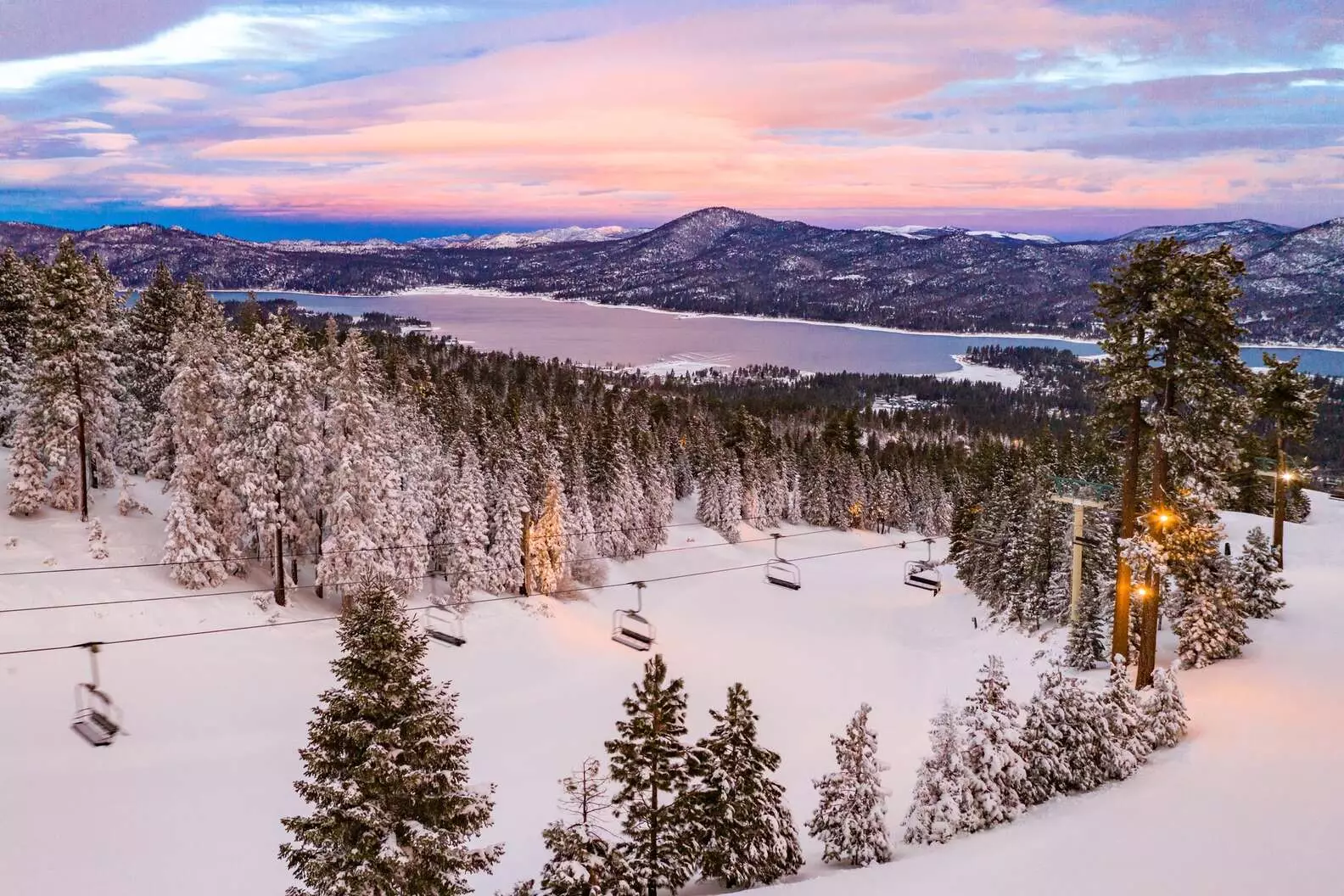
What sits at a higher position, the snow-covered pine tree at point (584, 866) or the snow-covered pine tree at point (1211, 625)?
the snow-covered pine tree at point (1211, 625)

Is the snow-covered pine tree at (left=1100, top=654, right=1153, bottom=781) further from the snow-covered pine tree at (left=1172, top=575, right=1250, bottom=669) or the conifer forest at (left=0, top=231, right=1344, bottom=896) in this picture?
the snow-covered pine tree at (left=1172, top=575, right=1250, bottom=669)

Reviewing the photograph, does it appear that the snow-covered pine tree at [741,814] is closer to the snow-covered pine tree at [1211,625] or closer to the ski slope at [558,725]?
the ski slope at [558,725]

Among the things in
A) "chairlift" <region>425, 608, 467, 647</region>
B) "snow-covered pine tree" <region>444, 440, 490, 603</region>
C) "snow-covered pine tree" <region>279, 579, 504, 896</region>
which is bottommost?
"chairlift" <region>425, 608, 467, 647</region>

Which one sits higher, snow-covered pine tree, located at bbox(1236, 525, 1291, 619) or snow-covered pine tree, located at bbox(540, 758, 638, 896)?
snow-covered pine tree, located at bbox(1236, 525, 1291, 619)

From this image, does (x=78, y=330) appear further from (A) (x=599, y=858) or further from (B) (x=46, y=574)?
(A) (x=599, y=858)

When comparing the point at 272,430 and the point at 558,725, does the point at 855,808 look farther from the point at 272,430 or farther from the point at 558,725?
the point at 272,430

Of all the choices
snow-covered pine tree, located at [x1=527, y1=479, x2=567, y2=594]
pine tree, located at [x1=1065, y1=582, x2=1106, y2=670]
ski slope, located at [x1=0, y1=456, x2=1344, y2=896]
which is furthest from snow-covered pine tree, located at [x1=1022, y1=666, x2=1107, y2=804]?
snow-covered pine tree, located at [x1=527, y1=479, x2=567, y2=594]

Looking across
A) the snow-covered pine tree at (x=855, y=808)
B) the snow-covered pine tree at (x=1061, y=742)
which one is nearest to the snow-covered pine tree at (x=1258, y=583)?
the snow-covered pine tree at (x=1061, y=742)
